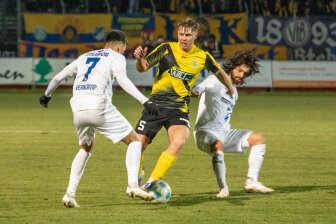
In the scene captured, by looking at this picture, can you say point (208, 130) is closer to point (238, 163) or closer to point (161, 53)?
point (161, 53)

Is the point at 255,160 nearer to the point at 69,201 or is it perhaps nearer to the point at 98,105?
the point at 98,105

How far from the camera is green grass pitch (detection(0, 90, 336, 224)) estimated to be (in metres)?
6.65

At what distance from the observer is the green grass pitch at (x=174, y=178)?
21.8ft

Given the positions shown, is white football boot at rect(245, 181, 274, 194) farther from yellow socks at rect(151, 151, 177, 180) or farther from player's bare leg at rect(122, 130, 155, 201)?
player's bare leg at rect(122, 130, 155, 201)

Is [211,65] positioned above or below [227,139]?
above

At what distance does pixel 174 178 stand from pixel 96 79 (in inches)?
98.0

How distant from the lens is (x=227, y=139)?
810cm

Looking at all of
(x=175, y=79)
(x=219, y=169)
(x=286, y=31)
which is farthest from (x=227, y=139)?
(x=286, y=31)

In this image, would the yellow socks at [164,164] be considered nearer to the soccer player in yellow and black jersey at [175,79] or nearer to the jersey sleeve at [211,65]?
the soccer player in yellow and black jersey at [175,79]

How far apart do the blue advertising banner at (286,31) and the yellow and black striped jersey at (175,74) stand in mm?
20587

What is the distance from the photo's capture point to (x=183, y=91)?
25.2 feet

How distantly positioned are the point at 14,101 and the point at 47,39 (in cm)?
600

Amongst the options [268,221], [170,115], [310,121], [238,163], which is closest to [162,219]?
[268,221]

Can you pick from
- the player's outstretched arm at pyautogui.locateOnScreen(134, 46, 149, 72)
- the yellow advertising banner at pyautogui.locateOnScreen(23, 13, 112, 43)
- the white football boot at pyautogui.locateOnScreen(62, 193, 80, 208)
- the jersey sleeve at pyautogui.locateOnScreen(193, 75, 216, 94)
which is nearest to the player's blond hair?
the player's outstretched arm at pyautogui.locateOnScreen(134, 46, 149, 72)
